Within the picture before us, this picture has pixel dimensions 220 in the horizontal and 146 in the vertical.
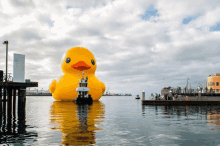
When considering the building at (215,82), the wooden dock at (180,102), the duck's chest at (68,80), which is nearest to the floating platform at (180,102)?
the wooden dock at (180,102)

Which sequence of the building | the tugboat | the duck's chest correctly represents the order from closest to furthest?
the tugboat, the duck's chest, the building

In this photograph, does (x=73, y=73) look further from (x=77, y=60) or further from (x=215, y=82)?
(x=215, y=82)

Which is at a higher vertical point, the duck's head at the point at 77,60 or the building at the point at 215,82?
the duck's head at the point at 77,60

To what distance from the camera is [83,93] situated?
45.2 metres

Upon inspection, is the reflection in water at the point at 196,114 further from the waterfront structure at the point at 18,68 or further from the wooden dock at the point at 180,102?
the waterfront structure at the point at 18,68

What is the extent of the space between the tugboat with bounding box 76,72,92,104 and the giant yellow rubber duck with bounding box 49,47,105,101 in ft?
4.09

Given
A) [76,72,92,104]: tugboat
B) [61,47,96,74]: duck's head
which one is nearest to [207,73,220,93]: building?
[61,47,96,74]: duck's head

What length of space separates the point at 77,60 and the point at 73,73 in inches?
123

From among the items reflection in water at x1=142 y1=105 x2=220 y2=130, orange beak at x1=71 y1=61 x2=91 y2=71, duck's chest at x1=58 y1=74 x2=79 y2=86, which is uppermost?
orange beak at x1=71 y1=61 x2=91 y2=71

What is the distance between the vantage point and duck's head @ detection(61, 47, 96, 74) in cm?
4478

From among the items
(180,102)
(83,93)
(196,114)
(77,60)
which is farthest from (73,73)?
(196,114)

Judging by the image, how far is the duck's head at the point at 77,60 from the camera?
147 feet

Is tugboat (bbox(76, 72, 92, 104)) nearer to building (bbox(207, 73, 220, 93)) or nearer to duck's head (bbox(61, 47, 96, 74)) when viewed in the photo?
duck's head (bbox(61, 47, 96, 74))

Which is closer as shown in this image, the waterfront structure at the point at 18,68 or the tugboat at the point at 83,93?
the waterfront structure at the point at 18,68
